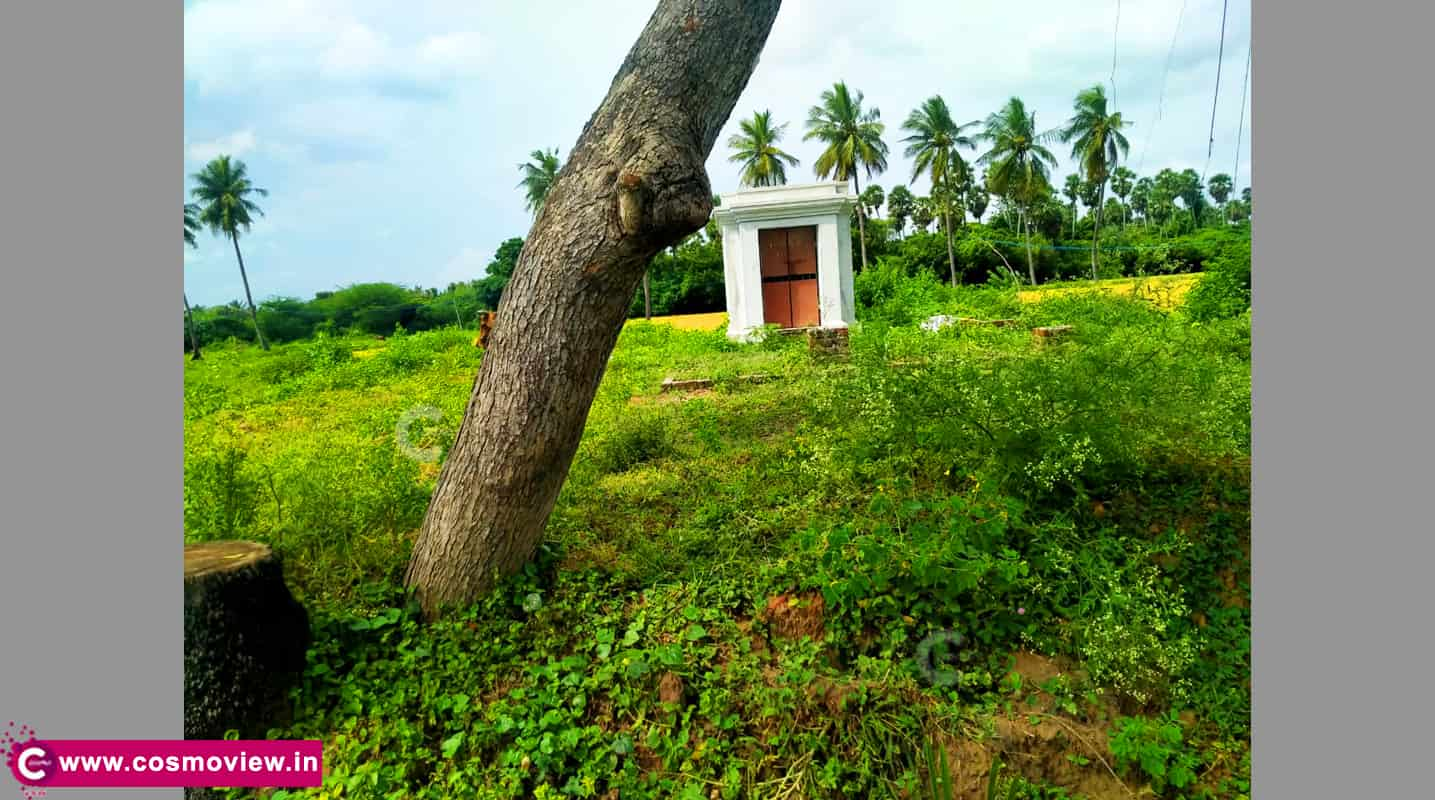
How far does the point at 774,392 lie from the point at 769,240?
5792 millimetres

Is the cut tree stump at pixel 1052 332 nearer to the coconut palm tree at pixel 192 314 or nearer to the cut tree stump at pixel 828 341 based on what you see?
the cut tree stump at pixel 828 341

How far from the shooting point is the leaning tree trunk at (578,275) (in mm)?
1943

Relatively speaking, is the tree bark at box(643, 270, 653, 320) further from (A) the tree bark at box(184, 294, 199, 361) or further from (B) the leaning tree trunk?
(B) the leaning tree trunk

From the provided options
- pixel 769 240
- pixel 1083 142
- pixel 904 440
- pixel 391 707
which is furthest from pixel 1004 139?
pixel 391 707

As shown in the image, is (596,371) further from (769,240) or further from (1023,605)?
(769,240)

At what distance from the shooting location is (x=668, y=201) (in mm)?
1871

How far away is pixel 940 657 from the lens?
2.02m

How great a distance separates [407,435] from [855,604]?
243 centimetres
